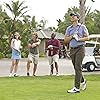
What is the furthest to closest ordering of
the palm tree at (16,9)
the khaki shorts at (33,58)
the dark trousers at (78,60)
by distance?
the palm tree at (16,9), the khaki shorts at (33,58), the dark trousers at (78,60)

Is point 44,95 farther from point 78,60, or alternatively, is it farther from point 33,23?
point 33,23

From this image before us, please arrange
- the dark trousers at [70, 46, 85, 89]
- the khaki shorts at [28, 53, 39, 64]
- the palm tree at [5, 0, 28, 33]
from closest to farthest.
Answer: the dark trousers at [70, 46, 85, 89]
the khaki shorts at [28, 53, 39, 64]
the palm tree at [5, 0, 28, 33]

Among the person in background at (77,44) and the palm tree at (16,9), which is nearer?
the person in background at (77,44)

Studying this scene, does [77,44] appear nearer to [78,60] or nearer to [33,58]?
[78,60]

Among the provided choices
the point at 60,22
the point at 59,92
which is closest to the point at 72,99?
the point at 59,92

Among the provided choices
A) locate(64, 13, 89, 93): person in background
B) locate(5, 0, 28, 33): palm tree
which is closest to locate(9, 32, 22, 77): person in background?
locate(64, 13, 89, 93): person in background

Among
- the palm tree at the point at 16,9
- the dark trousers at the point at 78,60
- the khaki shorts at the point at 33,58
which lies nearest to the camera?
the dark trousers at the point at 78,60

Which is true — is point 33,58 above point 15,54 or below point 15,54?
below

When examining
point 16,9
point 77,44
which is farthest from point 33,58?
point 16,9

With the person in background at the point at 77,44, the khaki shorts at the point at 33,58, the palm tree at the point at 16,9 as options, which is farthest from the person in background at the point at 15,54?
the palm tree at the point at 16,9

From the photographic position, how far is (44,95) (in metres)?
8.74

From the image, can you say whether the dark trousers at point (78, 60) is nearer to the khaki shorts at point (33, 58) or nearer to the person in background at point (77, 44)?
the person in background at point (77, 44)

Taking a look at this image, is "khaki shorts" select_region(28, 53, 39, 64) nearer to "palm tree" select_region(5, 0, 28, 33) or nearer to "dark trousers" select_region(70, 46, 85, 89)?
"dark trousers" select_region(70, 46, 85, 89)

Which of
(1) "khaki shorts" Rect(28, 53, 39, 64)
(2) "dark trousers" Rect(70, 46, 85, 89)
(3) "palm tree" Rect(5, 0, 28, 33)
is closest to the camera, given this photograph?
(2) "dark trousers" Rect(70, 46, 85, 89)
